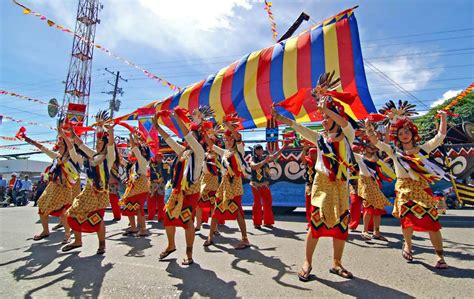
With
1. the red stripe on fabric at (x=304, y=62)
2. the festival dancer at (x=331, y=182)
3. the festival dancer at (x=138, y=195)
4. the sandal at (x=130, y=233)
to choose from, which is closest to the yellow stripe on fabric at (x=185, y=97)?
the red stripe on fabric at (x=304, y=62)

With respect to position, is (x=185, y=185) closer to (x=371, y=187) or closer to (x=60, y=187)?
(x=60, y=187)

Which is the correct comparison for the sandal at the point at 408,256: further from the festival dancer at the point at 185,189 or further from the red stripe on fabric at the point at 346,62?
the red stripe on fabric at the point at 346,62

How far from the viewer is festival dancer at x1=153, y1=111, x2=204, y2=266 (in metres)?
3.77

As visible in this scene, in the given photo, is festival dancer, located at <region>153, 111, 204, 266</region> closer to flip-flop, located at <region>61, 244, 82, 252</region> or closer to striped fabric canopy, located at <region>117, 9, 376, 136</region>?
flip-flop, located at <region>61, 244, 82, 252</region>

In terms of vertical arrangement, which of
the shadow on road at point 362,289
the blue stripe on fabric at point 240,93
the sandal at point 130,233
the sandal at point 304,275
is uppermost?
the blue stripe on fabric at point 240,93

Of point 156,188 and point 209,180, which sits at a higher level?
point 209,180

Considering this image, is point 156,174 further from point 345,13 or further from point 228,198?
point 345,13

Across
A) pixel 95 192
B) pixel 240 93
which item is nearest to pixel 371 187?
pixel 95 192

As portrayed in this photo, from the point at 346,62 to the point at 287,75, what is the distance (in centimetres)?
154

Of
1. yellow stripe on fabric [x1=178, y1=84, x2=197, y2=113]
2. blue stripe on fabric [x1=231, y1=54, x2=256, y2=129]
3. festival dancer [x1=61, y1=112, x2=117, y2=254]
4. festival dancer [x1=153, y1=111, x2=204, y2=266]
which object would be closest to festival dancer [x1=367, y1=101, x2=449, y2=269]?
festival dancer [x1=153, y1=111, x2=204, y2=266]

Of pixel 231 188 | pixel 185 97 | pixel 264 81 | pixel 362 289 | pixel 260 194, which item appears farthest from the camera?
pixel 185 97

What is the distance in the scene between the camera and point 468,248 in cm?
429

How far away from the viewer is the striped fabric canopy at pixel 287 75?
26.0 ft

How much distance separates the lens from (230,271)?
343 centimetres
